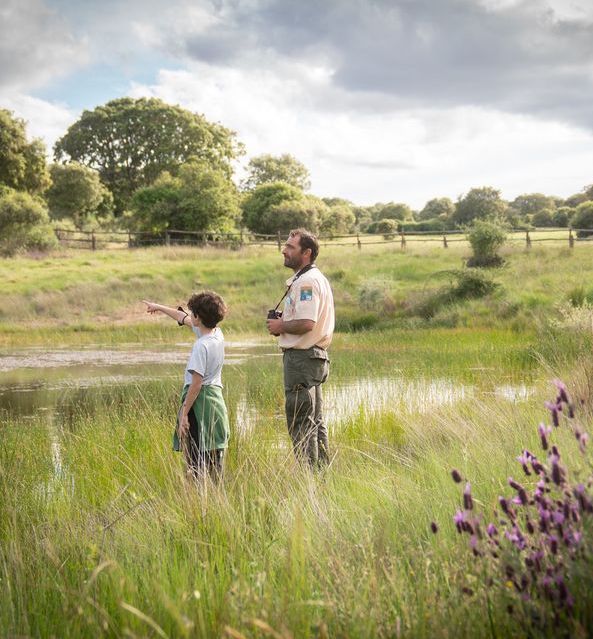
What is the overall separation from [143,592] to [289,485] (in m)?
1.86

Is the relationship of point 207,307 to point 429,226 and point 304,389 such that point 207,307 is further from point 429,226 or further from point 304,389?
point 429,226

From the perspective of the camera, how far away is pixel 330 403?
11.7m

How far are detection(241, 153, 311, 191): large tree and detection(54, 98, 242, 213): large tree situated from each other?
16244 millimetres

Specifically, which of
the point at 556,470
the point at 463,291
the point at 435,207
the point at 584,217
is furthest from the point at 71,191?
the point at 556,470

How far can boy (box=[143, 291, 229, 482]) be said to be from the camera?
5.76 m

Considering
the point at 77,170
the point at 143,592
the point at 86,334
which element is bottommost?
the point at 86,334

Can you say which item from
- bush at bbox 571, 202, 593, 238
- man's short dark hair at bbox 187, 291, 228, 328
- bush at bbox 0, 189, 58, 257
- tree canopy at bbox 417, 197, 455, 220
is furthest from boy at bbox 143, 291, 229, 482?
tree canopy at bbox 417, 197, 455, 220

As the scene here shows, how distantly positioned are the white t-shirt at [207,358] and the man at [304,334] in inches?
31.4

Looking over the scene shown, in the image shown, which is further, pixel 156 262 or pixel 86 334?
pixel 156 262

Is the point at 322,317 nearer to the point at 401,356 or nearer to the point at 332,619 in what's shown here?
the point at 332,619

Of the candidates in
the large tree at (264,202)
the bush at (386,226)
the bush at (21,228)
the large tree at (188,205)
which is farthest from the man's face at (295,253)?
the bush at (386,226)

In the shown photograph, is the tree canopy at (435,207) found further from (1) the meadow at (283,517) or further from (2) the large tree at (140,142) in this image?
(1) the meadow at (283,517)

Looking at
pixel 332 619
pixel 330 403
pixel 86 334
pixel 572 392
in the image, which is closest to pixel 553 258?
pixel 86 334

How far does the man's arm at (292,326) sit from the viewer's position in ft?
21.5
